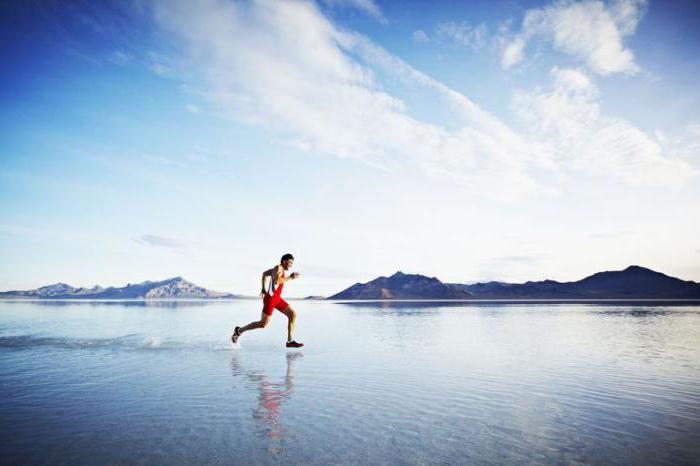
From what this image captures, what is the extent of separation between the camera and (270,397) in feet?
24.8

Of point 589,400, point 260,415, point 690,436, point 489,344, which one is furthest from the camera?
point 489,344

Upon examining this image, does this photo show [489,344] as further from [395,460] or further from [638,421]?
[395,460]

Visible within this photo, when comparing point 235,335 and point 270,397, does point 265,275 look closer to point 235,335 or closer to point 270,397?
point 235,335

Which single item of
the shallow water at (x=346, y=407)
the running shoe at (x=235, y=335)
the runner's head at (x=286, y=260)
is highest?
the runner's head at (x=286, y=260)

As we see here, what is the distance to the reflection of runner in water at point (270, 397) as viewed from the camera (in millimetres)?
5709

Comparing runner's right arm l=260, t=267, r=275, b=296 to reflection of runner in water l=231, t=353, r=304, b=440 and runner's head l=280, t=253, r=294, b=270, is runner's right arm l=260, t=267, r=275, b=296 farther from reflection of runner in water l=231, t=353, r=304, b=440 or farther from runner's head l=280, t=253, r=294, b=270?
reflection of runner in water l=231, t=353, r=304, b=440

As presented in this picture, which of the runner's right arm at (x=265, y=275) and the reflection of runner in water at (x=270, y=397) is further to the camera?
the runner's right arm at (x=265, y=275)

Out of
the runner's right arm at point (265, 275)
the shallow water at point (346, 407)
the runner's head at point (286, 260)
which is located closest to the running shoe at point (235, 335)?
the shallow water at point (346, 407)

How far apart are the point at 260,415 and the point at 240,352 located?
7.97 meters

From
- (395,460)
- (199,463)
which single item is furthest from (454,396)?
(199,463)

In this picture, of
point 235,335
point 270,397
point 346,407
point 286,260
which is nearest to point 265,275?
point 286,260

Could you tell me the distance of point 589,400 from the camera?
7777 millimetres

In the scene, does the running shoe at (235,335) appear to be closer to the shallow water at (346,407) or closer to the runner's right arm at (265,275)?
the shallow water at (346,407)

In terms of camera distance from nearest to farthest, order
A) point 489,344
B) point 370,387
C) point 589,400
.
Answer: point 589,400 < point 370,387 < point 489,344
